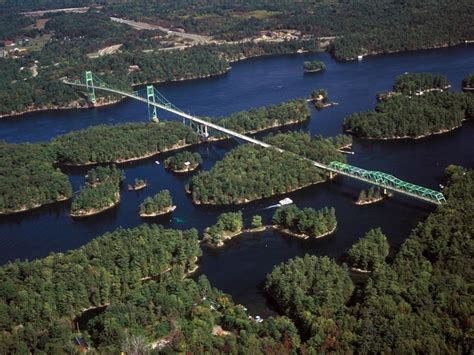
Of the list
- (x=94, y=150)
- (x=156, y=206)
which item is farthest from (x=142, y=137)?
(x=156, y=206)

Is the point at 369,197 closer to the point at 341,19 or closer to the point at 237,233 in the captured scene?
the point at 237,233

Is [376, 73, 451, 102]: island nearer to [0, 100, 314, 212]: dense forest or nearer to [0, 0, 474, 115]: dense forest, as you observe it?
[0, 100, 314, 212]: dense forest

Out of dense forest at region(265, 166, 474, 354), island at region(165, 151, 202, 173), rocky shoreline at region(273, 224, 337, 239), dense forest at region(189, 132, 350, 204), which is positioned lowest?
island at region(165, 151, 202, 173)

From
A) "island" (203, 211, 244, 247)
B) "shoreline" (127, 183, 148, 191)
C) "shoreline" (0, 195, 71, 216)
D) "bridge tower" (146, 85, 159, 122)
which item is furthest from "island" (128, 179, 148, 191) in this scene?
"bridge tower" (146, 85, 159, 122)

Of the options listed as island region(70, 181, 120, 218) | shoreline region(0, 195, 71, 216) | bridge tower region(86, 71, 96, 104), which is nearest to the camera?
island region(70, 181, 120, 218)

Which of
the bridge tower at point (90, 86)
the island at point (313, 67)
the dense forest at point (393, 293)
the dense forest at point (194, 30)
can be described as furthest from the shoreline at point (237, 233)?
the island at point (313, 67)

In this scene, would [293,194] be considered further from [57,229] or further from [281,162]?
[57,229]

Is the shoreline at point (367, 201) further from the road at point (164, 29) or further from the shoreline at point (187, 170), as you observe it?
the road at point (164, 29)
